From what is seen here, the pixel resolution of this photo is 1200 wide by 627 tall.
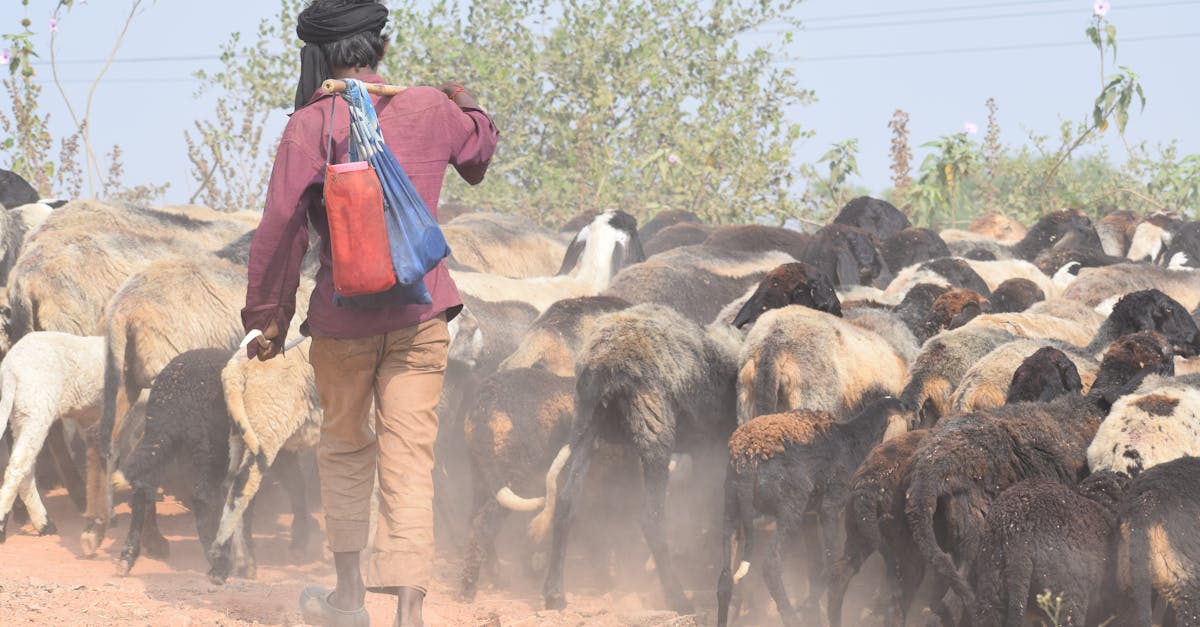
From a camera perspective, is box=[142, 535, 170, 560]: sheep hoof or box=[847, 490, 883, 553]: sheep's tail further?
box=[142, 535, 170, 560]: sheep hoof

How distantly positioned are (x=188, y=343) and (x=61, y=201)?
198 inches

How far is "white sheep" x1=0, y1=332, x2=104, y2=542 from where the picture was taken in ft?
28.8

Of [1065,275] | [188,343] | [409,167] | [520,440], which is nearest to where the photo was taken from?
[409,167]

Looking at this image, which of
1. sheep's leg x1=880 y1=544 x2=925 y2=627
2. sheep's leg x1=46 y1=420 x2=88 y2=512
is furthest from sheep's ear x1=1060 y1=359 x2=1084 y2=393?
sheep's leg x1=46 y1=420 x2=88 y2=512

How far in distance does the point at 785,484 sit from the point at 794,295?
2283 millimetres

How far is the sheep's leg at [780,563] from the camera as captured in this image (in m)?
7.01

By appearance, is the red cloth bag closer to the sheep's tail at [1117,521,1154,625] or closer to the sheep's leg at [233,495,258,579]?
the sheep's tail at [1117,521,1154,625]

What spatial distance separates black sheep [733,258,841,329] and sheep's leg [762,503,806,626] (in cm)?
220

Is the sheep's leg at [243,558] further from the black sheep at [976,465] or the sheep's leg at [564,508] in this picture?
the black sheep at [976,465]

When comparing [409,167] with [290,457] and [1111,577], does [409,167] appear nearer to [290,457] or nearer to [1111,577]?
[1111,577]

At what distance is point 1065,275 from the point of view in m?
12.8

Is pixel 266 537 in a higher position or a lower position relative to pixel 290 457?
lower

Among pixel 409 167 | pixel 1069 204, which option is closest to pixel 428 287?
pixel 409 167

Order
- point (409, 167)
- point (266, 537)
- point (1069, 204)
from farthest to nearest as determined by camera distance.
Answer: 1. point (1069, 204)
2. point (266, 537)
3. point (409, 167)
